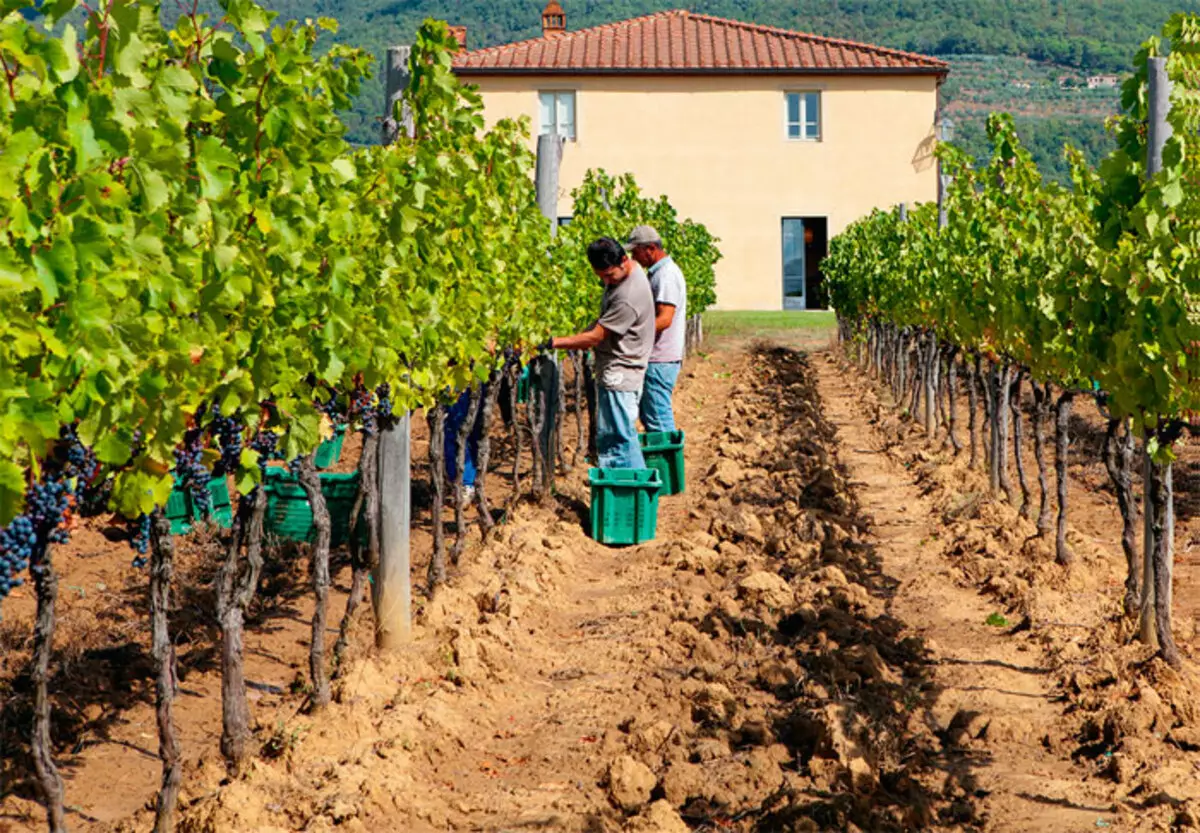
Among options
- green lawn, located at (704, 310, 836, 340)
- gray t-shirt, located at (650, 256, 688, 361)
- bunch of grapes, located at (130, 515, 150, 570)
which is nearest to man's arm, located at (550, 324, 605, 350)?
gray t-shirt, located at (650, 256, 688, 361)

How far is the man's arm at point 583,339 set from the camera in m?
7.91

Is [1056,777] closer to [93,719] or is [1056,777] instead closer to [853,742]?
[853,742]

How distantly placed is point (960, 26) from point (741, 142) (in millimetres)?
76863

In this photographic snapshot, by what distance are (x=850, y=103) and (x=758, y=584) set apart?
79.1ft

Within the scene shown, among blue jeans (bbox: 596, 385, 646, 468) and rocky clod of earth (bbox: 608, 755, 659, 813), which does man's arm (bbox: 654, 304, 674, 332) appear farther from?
rocky clod of earth (bbox: 608, 755, 659, 813)

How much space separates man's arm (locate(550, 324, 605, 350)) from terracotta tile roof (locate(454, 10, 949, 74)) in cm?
2186

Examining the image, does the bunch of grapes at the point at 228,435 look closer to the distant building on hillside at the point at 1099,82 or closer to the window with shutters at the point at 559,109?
the window with shutters at the point at 559,109

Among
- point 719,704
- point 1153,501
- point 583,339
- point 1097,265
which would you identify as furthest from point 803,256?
point 719,704

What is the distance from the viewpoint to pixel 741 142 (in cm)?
2945

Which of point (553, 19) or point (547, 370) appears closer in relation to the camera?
point (547, 370)

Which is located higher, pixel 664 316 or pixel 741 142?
pixel 741 142

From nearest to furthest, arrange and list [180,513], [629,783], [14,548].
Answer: [14,548]
[629,783]
[180,513]

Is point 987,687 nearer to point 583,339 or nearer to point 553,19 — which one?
point 583,339

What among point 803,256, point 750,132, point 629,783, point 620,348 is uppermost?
point 750,132
